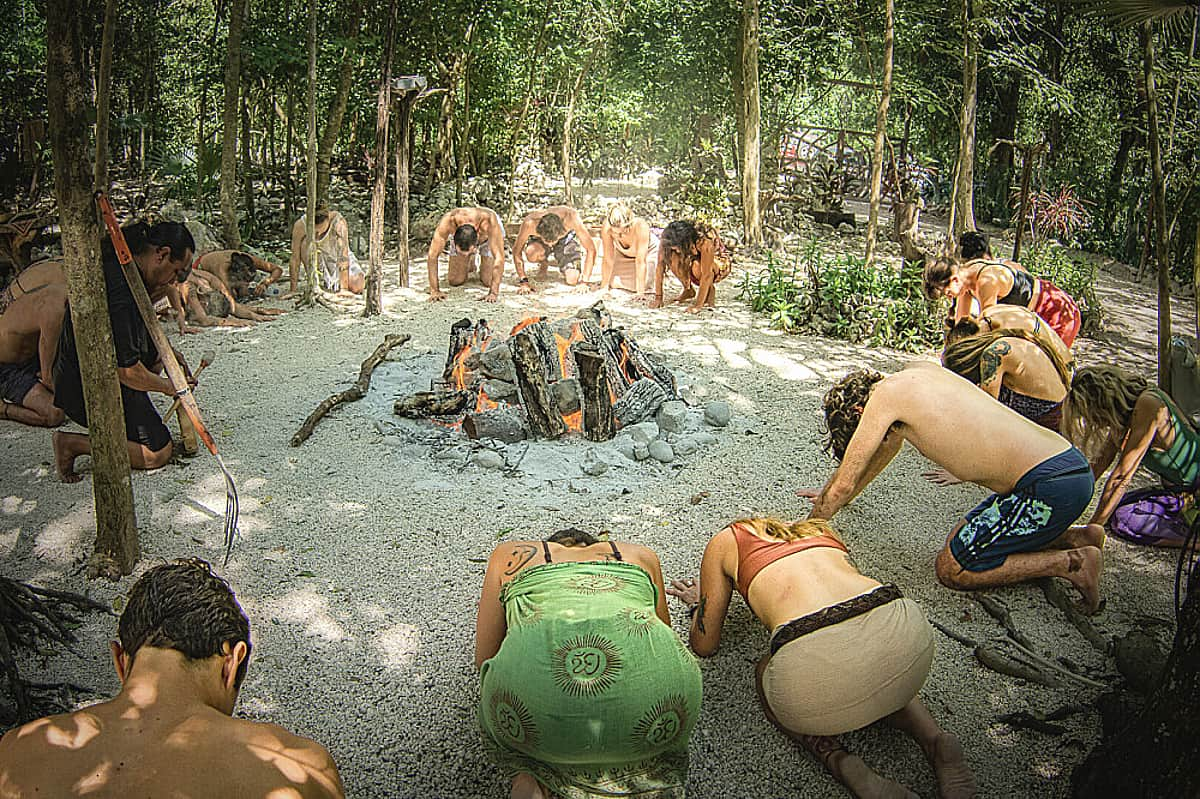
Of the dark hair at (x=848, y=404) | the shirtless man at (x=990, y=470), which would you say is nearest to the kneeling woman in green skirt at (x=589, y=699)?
the shirtless man at (x=990, y=470)

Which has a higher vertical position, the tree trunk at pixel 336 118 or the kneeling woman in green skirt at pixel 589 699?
the tree trunk at pixel 336 118

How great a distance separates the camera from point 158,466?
412cm

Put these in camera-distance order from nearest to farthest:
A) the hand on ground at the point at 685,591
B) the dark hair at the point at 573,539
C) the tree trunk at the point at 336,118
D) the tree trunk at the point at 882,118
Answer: the dark hair at the point at 573,539 → the hand on ground at the point at 685,591 → the tree trunk at the point at 336,118 → the tree trunk at the point at 882,118

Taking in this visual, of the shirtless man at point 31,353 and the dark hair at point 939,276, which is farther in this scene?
the dark hair at point 939,276

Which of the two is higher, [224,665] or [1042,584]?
[224,665]

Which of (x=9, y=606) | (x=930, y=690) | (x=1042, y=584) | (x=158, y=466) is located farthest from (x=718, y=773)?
(x=158, y=466)

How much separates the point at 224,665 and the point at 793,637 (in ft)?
4.80

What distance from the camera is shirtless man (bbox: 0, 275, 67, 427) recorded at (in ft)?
13.1

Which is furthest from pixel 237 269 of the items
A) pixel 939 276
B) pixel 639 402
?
pixel 939 276

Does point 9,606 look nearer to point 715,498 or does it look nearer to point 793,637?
point 793,637

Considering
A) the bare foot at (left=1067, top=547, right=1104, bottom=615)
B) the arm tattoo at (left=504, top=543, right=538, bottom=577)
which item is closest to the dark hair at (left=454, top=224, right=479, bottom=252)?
the arm tattoo at (left=504, top=543, right=538, bottom=577)

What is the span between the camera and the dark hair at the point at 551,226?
A: 28.9ft

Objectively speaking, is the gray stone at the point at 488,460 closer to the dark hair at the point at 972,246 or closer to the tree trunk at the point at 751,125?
the dark hair at the point at 972,246

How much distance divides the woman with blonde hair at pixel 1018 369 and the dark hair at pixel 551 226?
18.2 feet
